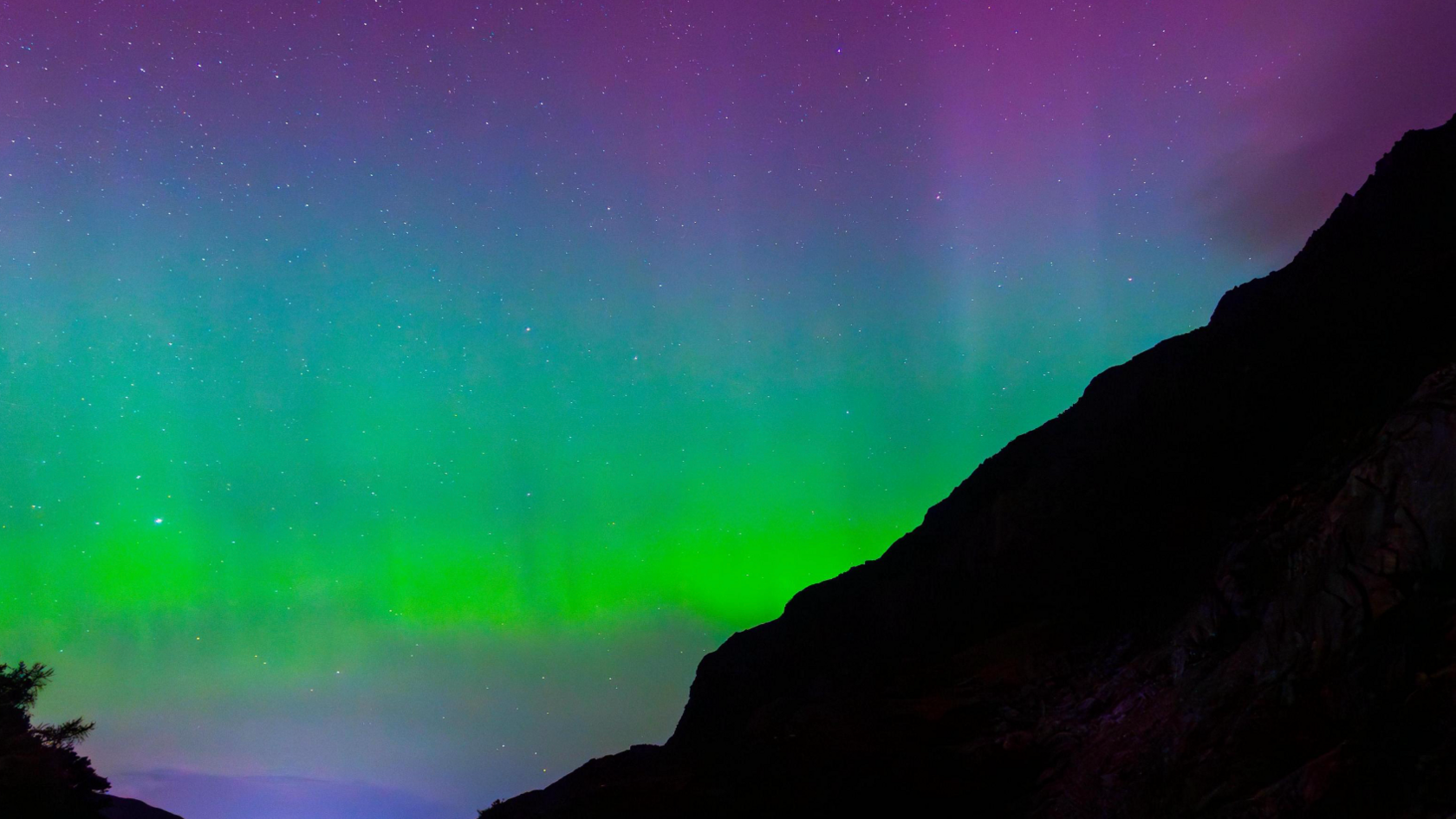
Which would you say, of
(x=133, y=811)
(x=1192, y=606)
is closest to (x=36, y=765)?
(x=1192, y=606)

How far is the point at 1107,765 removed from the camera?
11.8 m

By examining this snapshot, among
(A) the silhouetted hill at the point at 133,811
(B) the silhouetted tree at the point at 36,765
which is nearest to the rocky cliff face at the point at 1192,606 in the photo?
(B) the silhouetted tree at the point at 36,765

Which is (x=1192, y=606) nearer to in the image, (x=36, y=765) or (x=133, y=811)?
(x=36, y=765)

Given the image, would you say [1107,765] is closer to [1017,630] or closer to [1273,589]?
[1273,589]

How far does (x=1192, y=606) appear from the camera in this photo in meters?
15.0

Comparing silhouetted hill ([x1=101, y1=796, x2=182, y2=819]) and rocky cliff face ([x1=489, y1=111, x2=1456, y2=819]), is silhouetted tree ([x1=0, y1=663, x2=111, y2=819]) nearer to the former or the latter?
rocky cliff face ([x1=489, y1=111, x2=1456, y2=819])

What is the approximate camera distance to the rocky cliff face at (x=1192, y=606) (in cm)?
827

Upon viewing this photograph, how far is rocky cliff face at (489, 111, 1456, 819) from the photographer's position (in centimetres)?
827

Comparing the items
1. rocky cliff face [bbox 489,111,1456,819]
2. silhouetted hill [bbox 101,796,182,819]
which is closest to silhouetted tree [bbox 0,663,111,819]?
rocky cliff face [bbox 489,111,1456,819]

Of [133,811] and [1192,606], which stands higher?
[133,811]

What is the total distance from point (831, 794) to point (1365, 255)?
20.2m

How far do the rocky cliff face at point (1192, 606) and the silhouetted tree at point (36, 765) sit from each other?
1394cm

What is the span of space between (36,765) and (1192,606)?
32.0m

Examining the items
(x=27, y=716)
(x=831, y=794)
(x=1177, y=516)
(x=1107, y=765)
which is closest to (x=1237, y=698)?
(x=1107, y=765)
